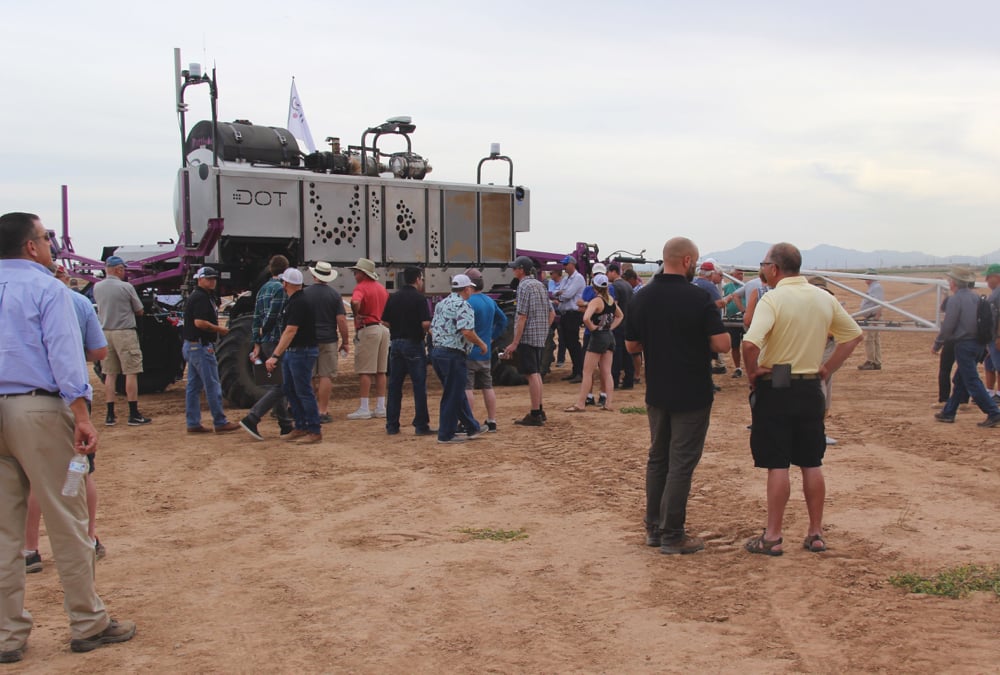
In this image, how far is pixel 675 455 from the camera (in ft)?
18.9

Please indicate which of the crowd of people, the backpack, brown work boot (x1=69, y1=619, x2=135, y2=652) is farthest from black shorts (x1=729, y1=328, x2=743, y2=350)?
brown work boot (x1=69, y1=619, x2=135, y2=652)

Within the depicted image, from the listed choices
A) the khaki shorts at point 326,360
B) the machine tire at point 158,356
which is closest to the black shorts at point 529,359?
the khaki shorts at point 326,360

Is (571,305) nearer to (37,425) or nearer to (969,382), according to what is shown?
(969,382)

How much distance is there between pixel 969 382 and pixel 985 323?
2.22 feet

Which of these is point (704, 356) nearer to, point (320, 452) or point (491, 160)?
point (320, 452)

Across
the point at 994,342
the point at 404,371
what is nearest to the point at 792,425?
Answer: the point at 404,371

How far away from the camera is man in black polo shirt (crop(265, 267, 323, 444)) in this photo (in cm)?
924

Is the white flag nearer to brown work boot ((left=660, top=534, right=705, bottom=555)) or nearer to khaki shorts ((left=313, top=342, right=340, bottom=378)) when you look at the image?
khaki shorts ((left=313, top=342, right=340, bottom=378))

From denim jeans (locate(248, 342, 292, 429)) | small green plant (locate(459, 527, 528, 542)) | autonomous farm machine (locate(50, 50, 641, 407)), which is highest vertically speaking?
autonomous farm machine (locate(50, 50, 641, 407))

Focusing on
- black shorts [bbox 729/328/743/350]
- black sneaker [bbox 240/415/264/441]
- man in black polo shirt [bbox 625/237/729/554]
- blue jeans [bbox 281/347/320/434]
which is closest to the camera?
man in black polo shirt [bbox 625/237/729/554]

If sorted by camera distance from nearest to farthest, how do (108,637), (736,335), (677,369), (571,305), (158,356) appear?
1. (108,637)
2. (677,369)
3. (158,356)
4. (571,305)
5. (736,335)

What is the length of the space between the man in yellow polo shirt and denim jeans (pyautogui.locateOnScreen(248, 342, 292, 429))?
5.48 meters

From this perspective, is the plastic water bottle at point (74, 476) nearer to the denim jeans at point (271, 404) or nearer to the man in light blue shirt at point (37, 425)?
the man in light blue shirt at point (37, 425)

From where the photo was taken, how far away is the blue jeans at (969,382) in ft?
32.1
